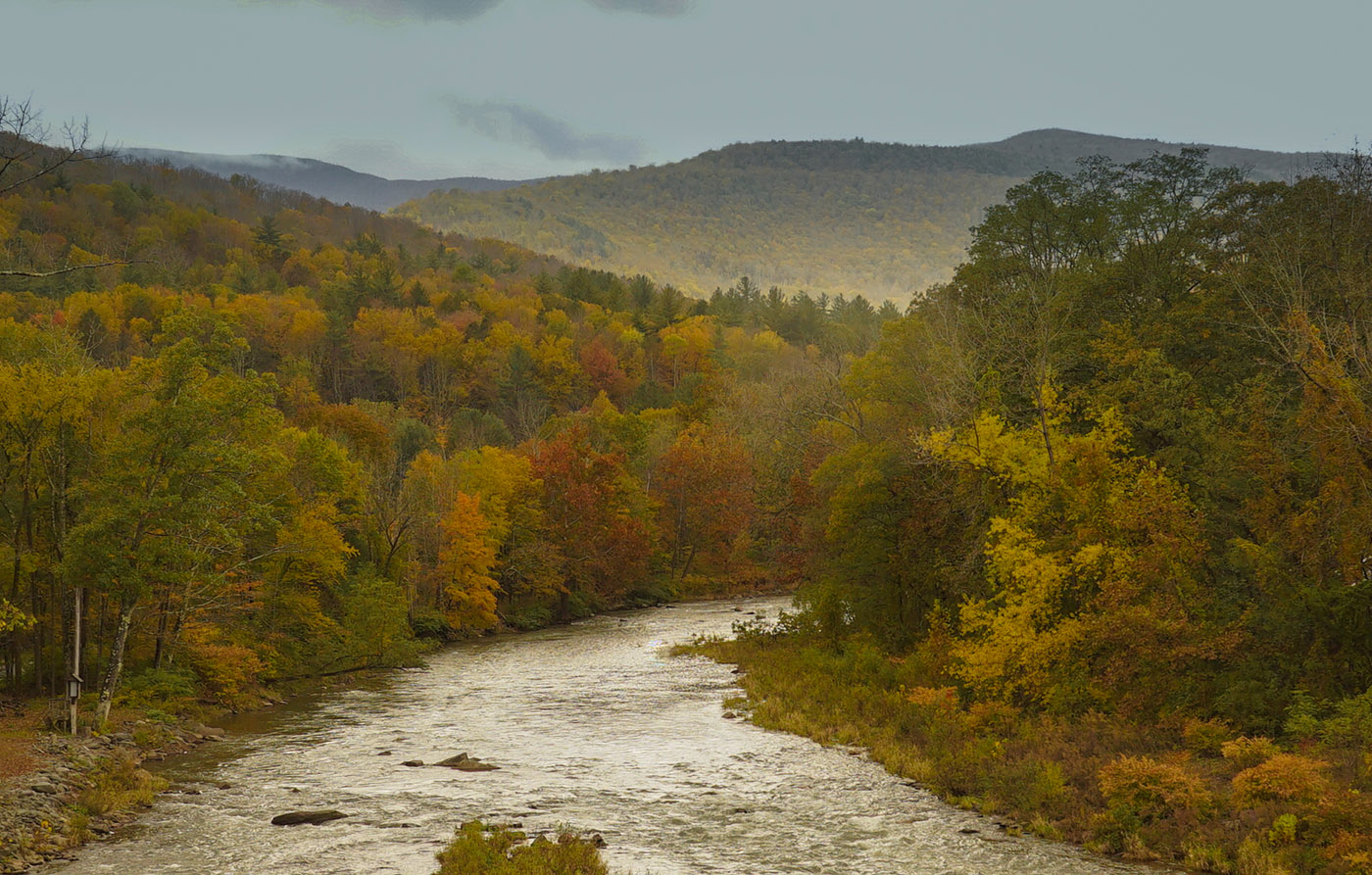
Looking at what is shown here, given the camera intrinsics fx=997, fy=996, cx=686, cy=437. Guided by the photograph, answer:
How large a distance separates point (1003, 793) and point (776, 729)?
1082 centimetres

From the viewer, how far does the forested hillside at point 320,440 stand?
30.6 m

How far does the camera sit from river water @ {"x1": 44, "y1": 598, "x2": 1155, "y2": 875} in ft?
62.5

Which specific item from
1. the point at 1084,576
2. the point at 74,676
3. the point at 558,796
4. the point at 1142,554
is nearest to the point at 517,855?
the point at 558,796

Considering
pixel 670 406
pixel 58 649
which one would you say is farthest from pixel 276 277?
pixel 58 649

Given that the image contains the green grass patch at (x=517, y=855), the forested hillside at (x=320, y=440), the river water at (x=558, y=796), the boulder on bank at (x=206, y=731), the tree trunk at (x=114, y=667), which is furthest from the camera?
the boulder on bank at (x=206, y=731)

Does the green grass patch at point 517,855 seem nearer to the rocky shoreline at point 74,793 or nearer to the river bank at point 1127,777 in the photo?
the rocky shoreline at point 74,793

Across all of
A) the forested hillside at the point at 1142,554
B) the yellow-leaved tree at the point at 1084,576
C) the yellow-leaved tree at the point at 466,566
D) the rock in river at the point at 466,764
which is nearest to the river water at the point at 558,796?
the rock in river at the point at 466,764

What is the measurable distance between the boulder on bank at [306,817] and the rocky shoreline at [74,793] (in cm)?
347

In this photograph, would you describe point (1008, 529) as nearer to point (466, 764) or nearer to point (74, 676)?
point (466, 764)

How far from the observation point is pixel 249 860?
1889cm

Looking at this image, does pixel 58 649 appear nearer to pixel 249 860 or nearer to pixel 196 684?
pixel 196 684

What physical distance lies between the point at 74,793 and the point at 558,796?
1118 centimetres

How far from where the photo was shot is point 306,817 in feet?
71.1

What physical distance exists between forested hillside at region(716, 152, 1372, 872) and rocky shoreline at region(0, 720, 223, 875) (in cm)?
1889
